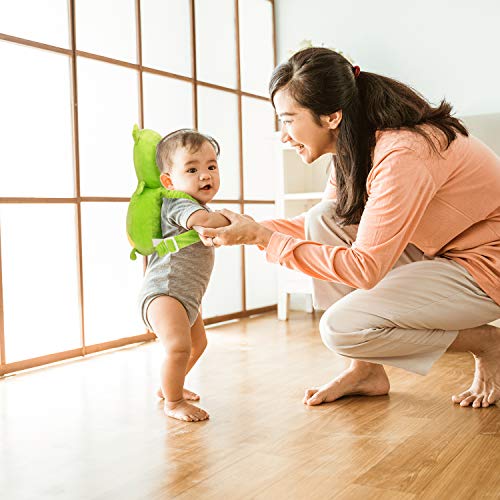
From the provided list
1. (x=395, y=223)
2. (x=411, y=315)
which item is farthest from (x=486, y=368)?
(x=395, y=223)

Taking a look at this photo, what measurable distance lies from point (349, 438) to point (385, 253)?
410 mm

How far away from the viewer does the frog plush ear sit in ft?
6.50

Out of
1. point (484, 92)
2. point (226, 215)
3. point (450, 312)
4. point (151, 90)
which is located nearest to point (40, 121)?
point (151, 90)

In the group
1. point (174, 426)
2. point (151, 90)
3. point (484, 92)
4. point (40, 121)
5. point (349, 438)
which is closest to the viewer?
point (349, 438)

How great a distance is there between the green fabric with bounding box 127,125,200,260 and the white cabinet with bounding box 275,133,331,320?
1.39 metres

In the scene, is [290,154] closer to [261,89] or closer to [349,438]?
[261,89]

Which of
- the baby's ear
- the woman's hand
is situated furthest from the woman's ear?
the baby's ear

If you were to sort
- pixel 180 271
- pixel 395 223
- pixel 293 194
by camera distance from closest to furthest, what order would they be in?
pixel 395 223
pixel 180 271
pixel 293 194

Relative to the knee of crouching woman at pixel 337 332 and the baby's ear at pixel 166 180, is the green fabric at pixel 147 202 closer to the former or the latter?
the baby's ear at pixel 166 180

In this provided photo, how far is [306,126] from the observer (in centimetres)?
169

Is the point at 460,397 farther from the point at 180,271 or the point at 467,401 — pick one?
the point at 180,271

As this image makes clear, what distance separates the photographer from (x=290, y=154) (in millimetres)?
3625

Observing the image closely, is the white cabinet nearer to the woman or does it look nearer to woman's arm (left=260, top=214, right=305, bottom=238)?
woman's arm (left=260, top=214, right=305, bottom=238)

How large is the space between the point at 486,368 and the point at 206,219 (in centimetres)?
79
